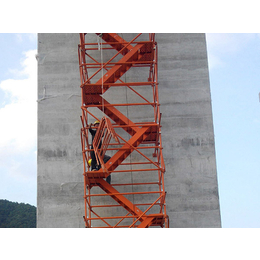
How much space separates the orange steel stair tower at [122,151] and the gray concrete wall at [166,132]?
0.63m

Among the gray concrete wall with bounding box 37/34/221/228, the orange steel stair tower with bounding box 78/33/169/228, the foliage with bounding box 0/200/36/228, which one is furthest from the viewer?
the foliage with bounding box 0/200/36/228

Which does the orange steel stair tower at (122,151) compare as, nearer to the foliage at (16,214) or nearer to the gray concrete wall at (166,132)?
the gray concrete wall at (166,132)

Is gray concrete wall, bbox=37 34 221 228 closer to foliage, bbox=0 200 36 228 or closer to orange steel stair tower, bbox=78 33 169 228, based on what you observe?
orange steel stair tower, bbox=78 33 169 228

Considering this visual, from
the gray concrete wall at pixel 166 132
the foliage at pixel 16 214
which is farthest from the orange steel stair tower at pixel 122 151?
the foliage at pixel 16 214

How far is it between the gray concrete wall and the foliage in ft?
28.0

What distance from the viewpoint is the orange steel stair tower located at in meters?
16.6

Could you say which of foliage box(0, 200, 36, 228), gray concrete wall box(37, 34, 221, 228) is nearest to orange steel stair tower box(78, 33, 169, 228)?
gray concrete wall box(37, 34, 221, 228)

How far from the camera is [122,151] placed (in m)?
16.8

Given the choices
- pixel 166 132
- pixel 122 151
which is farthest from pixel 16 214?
pixel 122 151

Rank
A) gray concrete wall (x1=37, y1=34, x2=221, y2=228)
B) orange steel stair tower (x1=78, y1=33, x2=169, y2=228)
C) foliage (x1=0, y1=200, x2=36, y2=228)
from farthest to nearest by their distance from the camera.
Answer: foliage (x1=0, y1=200, x2=36, y2=228) < gray concrete wall (x1=37, y1=34, x2=221, y2=228) < orange steel stair tower (x1=78, y1=33, x2=169, y2=228)

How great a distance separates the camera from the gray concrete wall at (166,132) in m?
18.4

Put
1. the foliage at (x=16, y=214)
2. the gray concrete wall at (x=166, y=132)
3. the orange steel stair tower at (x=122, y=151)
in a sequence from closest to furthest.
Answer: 1. the orange steel stair tower at (x=122, y=151)
2. the gray concrete wall at (x=166, y=132)
3. the foliage at (x=16, y=214)
